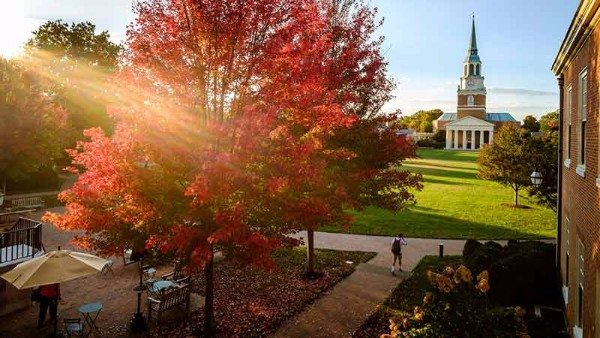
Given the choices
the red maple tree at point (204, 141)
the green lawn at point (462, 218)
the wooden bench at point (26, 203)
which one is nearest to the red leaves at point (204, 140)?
the red maple tree at point (204, 141)

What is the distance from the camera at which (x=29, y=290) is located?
1291cm

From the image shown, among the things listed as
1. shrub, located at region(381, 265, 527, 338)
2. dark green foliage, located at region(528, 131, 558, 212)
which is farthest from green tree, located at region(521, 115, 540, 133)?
shrub, located at region(381, 265, 527, 338)

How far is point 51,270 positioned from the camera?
33.4ft

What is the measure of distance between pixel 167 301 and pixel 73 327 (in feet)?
7.49

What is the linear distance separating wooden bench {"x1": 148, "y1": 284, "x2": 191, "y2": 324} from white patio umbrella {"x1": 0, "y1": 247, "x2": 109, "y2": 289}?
1877 mm

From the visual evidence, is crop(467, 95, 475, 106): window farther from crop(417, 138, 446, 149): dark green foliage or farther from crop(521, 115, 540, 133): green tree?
crop(521, 115, 540, 133): green tree

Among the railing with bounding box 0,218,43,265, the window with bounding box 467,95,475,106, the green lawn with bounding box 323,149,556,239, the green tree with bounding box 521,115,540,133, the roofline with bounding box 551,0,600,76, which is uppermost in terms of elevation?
the window with bounding box 467,95,475,106

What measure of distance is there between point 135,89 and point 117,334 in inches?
252

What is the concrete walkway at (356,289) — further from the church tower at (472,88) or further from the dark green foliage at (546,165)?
the church tower at (472,88)

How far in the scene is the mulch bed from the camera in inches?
454

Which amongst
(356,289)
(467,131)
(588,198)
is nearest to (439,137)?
(467,131)

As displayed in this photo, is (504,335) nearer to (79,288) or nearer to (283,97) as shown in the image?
(283,97)

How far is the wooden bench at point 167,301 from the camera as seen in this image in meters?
11.7

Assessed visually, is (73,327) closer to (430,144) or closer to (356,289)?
(356,289)
